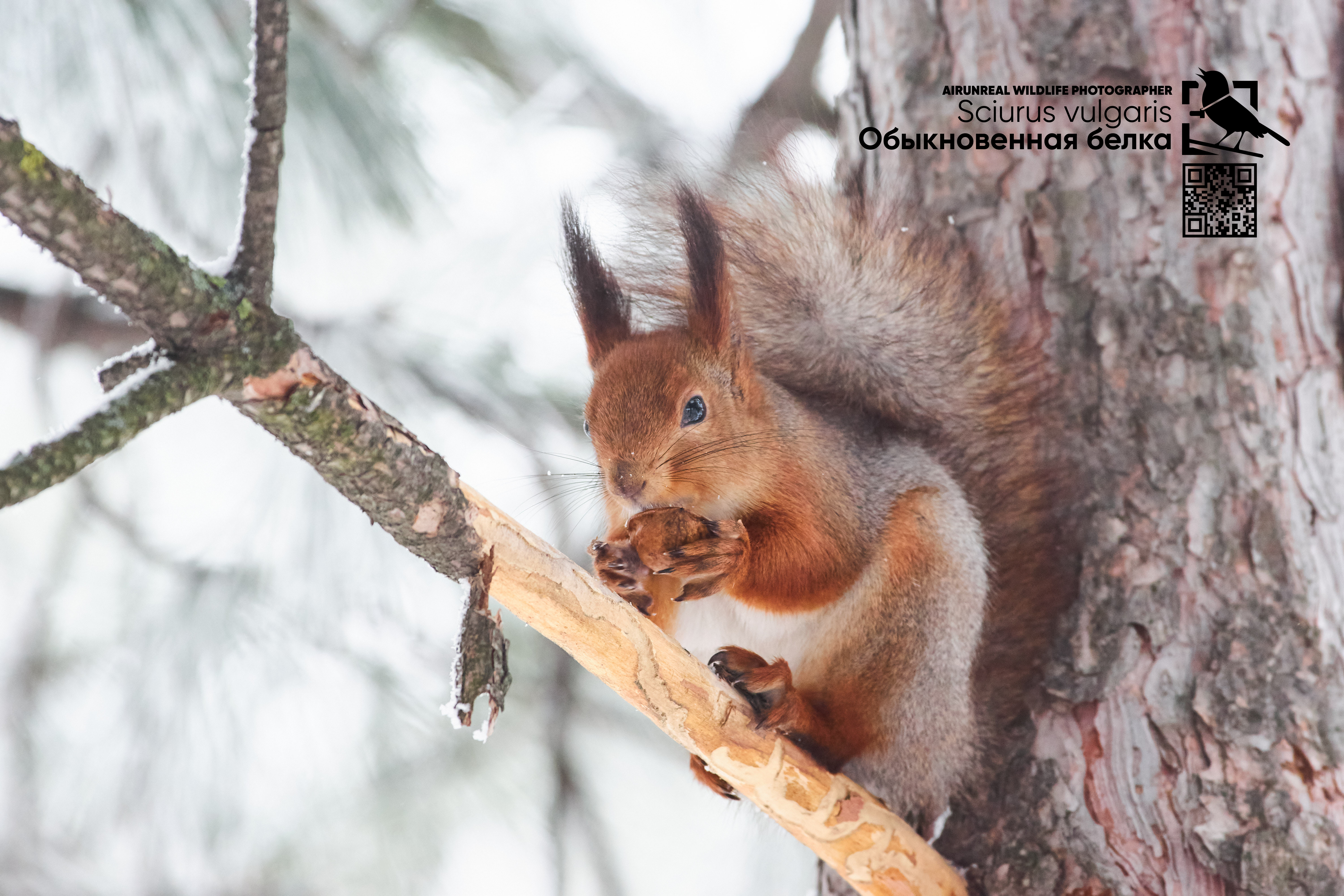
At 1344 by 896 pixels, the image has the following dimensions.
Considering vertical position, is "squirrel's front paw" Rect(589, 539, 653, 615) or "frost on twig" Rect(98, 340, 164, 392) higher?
"frost on twig" Rect(98, 340, 164, 392)

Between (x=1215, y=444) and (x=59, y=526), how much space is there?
1.66 m

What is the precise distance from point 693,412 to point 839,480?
0.20 m

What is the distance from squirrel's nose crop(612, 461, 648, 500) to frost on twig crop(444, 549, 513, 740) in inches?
14.1

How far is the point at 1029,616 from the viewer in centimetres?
117

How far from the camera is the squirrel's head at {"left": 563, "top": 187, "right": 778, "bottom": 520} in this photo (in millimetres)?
1114

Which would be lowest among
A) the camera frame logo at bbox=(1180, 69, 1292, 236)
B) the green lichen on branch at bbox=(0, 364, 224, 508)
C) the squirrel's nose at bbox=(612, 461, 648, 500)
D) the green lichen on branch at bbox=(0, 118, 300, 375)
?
the squirrel's nose at bbox=(612, 461, 648, 500)

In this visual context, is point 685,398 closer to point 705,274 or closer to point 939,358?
point 705,274

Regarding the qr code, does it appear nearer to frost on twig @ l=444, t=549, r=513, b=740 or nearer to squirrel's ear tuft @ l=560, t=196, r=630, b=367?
squirrel's ear tuft @ l=560, t=196, r=630, b=367

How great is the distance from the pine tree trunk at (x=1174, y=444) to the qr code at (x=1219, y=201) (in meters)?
0.01

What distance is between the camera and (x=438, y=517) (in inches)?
26.9

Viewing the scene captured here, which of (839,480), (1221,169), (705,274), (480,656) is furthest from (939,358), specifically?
(480,656)

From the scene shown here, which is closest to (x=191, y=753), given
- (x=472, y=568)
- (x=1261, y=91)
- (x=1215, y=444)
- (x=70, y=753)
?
(x=70, y=753)

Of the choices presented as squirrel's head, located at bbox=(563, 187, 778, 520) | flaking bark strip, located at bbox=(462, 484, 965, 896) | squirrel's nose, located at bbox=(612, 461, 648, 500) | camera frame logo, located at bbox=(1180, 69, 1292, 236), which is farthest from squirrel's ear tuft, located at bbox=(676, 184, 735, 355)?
camera frame logo, located at bbox=(1180, 69, 1292, 236)

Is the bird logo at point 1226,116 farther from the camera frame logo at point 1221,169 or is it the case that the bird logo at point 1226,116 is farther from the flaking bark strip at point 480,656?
the flaking bark strip at point 480,656
